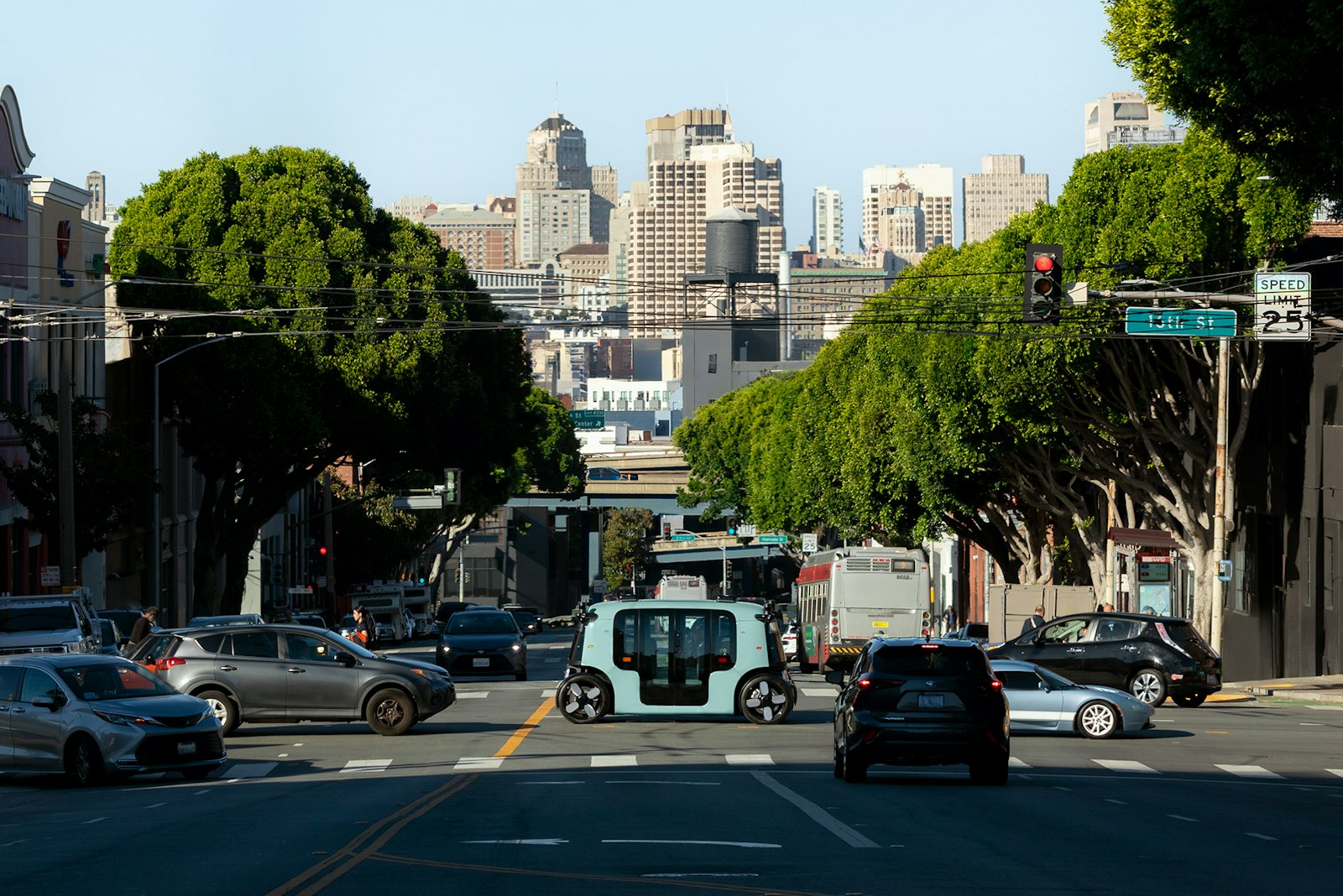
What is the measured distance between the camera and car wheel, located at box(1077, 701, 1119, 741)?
2683 cm

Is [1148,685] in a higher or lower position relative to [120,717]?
lower

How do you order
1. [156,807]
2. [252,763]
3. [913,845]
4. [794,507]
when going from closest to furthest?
1. [913,845]
2. [156,807]
3. [252,763]
4. [794,507]

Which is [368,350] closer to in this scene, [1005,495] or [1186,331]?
[1005,495]

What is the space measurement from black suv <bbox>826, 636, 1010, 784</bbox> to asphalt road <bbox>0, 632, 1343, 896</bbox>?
37cm

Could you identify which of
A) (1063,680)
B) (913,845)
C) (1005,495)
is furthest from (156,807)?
(1005,495)

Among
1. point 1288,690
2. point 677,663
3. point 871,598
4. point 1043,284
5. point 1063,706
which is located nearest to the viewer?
point 1043,284

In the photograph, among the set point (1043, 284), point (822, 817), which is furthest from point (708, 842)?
A: point (1043, 284)

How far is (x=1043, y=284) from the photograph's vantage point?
24234 millimetres

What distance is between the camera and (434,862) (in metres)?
13.3

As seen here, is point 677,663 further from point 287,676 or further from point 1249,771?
point 1249,771

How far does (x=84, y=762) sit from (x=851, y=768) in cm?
840

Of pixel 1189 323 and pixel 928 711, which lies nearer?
pixel 928 711

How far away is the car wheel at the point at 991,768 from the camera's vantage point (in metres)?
19.7

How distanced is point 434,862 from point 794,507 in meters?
67.9
